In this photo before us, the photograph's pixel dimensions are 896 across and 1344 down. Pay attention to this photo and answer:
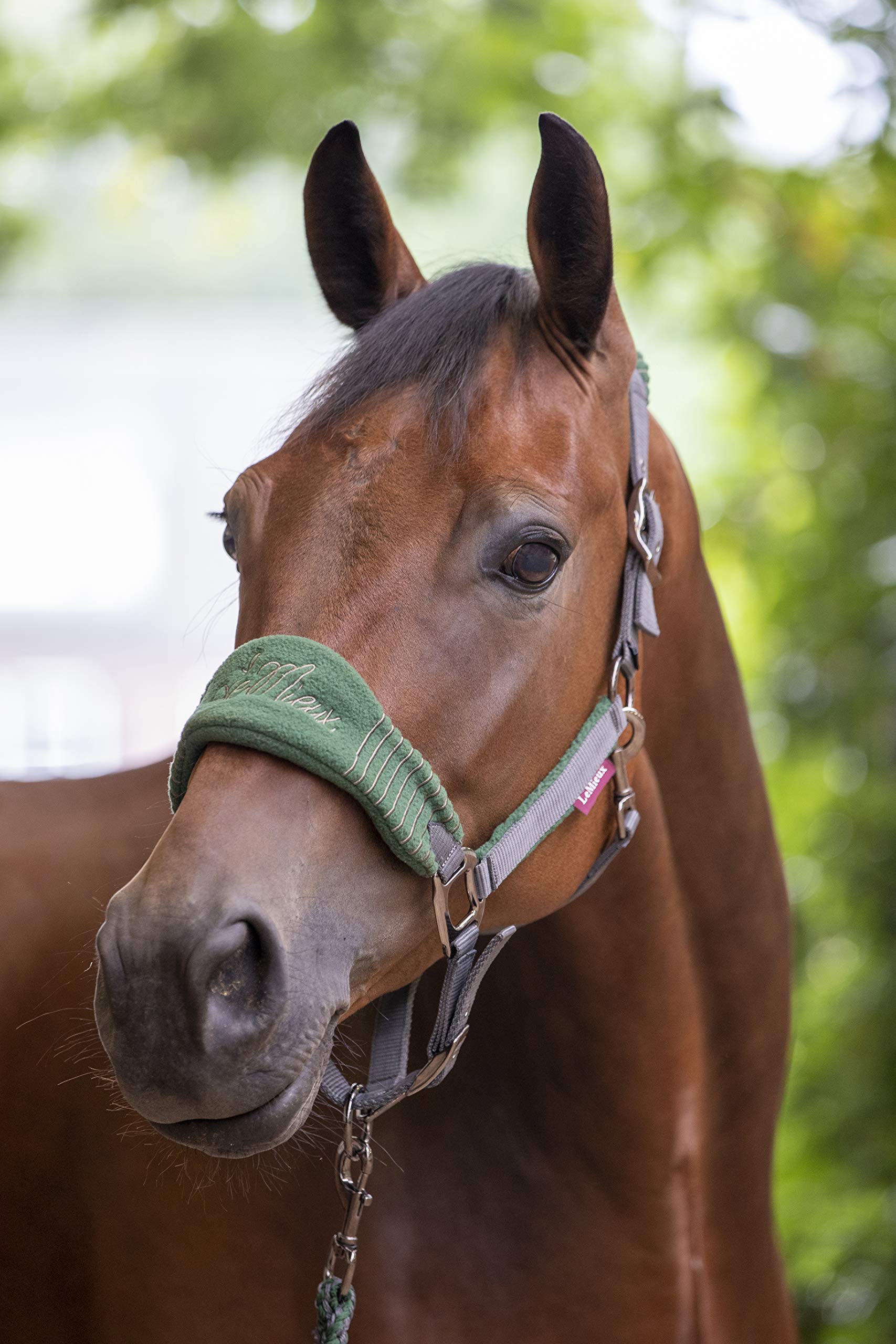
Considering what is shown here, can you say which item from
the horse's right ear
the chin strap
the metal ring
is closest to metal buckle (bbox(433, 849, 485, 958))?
the chin strap

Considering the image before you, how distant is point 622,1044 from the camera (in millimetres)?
1488

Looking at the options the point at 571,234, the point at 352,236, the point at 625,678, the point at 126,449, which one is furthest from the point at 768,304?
the point at 126,449

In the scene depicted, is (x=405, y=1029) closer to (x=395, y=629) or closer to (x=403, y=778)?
(x=403, y=778)

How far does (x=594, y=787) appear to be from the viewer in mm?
1312

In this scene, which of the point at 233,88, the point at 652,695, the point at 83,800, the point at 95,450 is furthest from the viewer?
the point at 95,450

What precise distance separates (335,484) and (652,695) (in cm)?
59

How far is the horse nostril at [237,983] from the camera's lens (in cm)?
93

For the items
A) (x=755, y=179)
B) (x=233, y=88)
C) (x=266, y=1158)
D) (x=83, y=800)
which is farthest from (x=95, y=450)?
(x=266, y=1158)

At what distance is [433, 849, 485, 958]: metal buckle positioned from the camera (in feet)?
3.71

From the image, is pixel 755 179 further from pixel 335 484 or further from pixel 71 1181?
pixel 71 1181

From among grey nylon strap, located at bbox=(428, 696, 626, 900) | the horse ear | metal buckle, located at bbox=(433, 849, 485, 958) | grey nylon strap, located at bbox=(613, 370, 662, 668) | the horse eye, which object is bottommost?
metal buckle, located at bbox=(433, 849, 485, 958)

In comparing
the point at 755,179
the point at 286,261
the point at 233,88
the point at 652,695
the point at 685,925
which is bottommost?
the point at 685,925

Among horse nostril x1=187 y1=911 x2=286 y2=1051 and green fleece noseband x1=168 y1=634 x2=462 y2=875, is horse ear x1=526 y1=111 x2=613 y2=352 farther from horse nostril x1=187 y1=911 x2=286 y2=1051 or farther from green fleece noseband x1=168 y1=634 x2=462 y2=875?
horse nostril x1=187 y1=911 x2=286 y2=1051

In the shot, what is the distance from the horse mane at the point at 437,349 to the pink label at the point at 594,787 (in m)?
0.42
